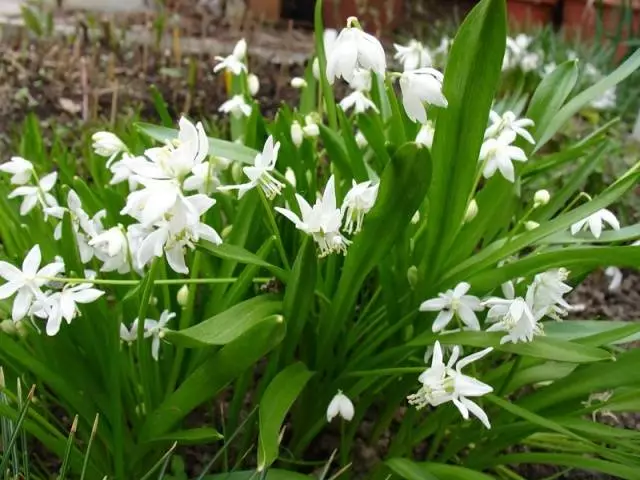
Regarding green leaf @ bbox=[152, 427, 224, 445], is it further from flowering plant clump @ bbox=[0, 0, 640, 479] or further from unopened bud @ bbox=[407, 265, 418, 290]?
unopened bud @ bbox=[407, 265, 418, 290]

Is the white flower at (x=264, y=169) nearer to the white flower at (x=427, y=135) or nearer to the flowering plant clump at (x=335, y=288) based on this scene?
the flowering plant clump at (x=335, y=288)

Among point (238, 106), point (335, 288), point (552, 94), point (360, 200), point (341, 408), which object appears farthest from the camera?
point (238, 106)

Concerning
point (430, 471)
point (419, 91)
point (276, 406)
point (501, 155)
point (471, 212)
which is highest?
point (419, 91)

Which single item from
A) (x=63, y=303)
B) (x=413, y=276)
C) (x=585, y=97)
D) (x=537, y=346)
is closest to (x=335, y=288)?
(x=413, y=276)

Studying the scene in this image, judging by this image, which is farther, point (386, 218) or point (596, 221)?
point (596, 221)

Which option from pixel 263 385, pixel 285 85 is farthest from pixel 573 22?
pixel 263 385

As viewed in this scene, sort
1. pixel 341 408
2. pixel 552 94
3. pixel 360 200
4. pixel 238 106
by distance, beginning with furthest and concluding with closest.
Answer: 1. pixel 238 106
2. pixel 552 94
3. pixel 341 408
4. pixel 360 200

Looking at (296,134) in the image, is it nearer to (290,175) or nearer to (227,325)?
(290,175)

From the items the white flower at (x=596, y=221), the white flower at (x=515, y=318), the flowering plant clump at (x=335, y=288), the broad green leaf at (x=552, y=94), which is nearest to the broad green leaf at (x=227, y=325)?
the flowering plant clump at (x=335, y=288)
